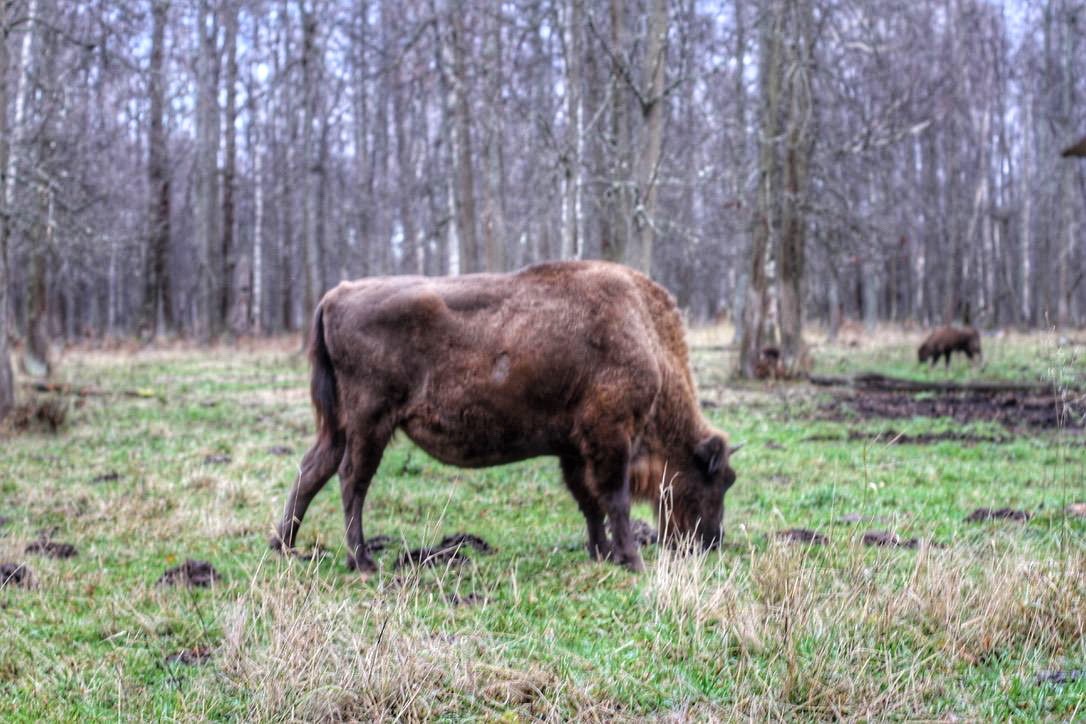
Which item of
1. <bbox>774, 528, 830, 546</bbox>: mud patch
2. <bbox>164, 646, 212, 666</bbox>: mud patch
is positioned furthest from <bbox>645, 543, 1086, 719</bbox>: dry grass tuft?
<bbox>164, 646, 212, 666</bbox>: mud patch

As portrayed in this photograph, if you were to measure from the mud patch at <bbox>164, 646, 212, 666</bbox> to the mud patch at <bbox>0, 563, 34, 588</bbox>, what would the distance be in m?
1.44

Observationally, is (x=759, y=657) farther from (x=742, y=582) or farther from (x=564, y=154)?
(x=564, y=154)

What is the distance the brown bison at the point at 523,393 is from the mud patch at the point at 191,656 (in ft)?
5.76

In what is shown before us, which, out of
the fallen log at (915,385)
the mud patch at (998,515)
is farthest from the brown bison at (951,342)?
the mud patch at (998,515)

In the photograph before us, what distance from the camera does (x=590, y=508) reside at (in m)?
6.45

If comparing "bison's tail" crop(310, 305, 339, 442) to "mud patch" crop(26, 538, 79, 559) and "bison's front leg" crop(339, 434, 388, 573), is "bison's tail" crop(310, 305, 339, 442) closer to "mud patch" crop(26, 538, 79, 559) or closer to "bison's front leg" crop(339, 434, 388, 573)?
"bison's front leg" crop(339, 434, 388, 573)

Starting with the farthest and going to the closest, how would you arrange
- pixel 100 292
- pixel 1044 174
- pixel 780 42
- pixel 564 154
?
1. pixel 100 292
2. pixel 1044 174
3. pixel 780 42
4. pixel 564 154

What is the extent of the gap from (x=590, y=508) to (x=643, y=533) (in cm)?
76

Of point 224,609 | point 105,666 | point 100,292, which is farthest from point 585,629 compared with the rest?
point 100,292

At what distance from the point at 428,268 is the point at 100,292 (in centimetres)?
1747

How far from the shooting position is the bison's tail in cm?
668

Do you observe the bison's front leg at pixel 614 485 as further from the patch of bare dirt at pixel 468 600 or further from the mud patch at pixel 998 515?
the mud patch at pixel 998 515

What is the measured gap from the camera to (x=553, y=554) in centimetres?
642

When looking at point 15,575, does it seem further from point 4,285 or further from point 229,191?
point 229,191
